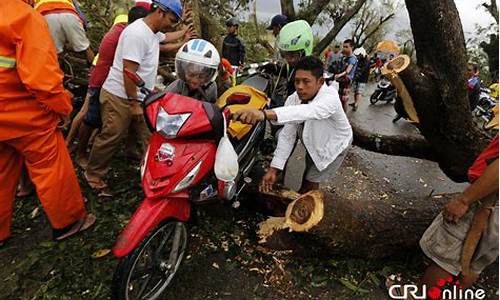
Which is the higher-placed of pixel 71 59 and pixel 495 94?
pixel 495 94

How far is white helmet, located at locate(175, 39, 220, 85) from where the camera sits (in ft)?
7.95

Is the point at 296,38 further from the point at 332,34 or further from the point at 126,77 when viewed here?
the point at 332,34

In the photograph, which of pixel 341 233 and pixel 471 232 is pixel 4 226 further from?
pixel 471 232

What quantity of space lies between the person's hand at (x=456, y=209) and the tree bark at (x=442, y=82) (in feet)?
4.80

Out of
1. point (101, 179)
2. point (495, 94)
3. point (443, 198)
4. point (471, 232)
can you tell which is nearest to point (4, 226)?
point (101, 179)

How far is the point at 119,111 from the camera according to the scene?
3164 mm

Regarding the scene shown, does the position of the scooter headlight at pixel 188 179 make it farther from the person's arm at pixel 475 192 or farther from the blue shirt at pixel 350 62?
the blue shirt at pixel 350 62

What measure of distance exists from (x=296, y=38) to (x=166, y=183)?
191 cm

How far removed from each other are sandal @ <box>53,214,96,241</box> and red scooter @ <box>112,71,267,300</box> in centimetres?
87

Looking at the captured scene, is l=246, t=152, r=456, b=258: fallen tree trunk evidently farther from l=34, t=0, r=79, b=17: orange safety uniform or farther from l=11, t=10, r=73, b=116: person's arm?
l=34, t=0, r=79, b=17: orange safety uniform

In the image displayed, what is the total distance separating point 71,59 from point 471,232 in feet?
15.2

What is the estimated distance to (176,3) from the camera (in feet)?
9.05

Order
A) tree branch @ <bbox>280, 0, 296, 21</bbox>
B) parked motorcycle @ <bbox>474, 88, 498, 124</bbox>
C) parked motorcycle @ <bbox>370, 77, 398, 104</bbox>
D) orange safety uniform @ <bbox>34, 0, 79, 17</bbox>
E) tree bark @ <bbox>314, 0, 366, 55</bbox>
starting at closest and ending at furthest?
orange safety uniform @ <bbox>34, 0, 79, 17</bbox>
tree bark @ <bbox>314, 0, 366, 55</bbox>
tree branch @ <bbox>280, 0, 296, 21</bbox>
parked motorcycle @ <bbox>474, 88, 498, 124</bbox>
parked motorcycle @ <bbox>370, 77, 398, 104</bbox>

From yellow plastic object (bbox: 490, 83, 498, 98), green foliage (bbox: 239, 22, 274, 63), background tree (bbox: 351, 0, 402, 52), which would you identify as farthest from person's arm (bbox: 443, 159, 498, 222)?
background tree (bbox: 351, 0, 402, 52)
